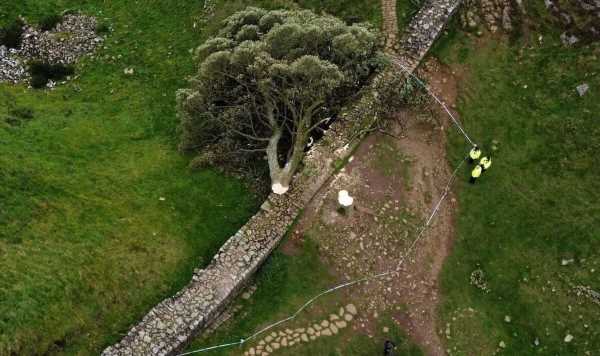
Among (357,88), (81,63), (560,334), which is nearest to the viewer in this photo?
(560,334)

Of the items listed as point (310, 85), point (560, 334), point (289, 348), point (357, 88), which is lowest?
point (560, 334)

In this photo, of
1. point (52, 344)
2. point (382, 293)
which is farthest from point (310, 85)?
point (52, 344)

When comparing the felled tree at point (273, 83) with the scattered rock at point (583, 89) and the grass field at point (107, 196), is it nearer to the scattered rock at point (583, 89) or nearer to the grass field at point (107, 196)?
the grass field at point (107, 196)

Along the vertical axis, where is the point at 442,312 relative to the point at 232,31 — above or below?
below

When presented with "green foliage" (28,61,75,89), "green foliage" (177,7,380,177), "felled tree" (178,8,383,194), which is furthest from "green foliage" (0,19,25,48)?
"felled tree" (178,8,383,194)

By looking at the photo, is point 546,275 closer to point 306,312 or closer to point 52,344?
point 306,312

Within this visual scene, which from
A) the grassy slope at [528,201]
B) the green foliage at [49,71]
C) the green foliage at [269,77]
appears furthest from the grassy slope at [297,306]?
the green foliage at [49,71]

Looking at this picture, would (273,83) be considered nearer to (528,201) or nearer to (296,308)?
(296,308)
